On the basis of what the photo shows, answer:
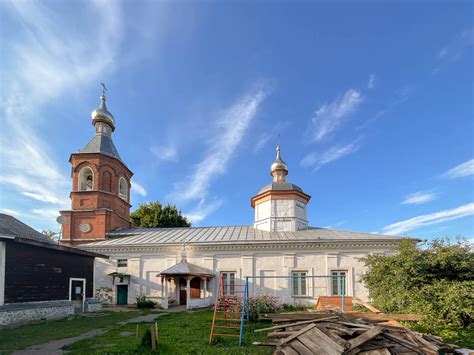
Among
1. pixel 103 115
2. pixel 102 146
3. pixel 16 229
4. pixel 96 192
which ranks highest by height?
pixel 103 115

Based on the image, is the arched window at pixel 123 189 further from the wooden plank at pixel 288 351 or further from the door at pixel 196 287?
the wooden plank at pixel 288 351

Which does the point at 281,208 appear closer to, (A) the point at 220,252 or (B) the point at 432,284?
(A) the point at 220,252

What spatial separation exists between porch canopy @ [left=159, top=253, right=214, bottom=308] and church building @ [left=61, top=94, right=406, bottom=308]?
0.19 ft

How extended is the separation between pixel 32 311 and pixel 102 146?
1485 cm

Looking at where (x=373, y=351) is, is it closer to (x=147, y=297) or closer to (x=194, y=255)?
(x=194, y=255)

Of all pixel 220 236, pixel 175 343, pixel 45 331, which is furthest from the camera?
pixel 220 236

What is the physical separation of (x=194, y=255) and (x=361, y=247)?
34.5 feet

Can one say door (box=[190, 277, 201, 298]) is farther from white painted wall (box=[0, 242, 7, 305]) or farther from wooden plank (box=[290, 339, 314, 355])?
wooden plank (box=[290, 339, 314, 355])

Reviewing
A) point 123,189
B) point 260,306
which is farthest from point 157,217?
point 260,306

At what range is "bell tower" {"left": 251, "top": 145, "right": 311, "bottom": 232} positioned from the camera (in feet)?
72.8

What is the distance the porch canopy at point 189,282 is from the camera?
17844mm

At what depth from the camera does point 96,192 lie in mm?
23297

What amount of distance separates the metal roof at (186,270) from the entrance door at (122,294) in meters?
4.08

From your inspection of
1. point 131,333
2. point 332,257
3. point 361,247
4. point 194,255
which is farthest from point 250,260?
point 131,333
